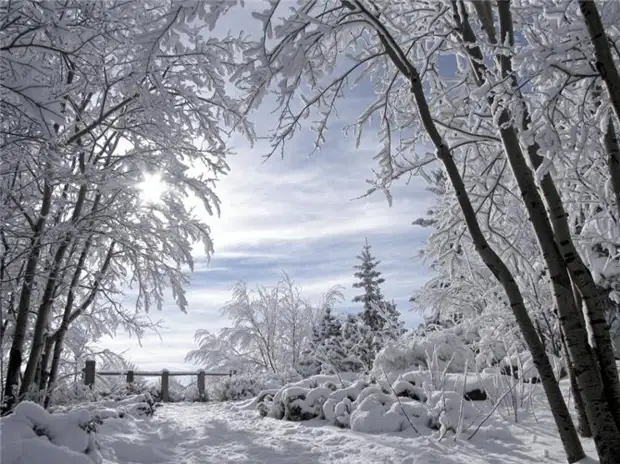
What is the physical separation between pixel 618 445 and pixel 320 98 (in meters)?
3.76

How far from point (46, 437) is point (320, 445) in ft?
9.67

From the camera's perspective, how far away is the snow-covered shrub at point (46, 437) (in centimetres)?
303

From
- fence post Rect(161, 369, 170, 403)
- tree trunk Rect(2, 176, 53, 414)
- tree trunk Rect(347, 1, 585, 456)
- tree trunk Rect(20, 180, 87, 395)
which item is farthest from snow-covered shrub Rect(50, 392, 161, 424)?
tree trunk Rect(347, 1, 585, 456)

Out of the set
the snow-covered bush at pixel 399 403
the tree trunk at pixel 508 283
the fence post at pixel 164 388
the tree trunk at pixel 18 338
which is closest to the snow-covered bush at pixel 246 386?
A: the fence post at pixel 164 388

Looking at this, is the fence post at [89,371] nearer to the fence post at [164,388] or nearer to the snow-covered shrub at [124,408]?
the fence post at [164,388]

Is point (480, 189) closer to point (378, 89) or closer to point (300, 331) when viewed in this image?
point (378, 89)

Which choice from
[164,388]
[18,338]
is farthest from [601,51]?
[164,388]

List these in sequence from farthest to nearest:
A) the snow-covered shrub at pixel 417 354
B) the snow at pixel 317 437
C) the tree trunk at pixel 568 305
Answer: the snow-covered shrub at pixel 417 354 → the snow at pixel 317 437 → the tree trunk at pixel 568 305

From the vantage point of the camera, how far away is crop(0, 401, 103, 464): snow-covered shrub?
3033 mm

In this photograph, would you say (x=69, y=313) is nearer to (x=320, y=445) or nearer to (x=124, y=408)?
(x=124, y=408)

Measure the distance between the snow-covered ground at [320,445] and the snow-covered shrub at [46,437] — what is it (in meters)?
1.12

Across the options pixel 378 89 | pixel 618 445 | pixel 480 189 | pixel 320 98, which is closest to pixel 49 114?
pixel 320 98

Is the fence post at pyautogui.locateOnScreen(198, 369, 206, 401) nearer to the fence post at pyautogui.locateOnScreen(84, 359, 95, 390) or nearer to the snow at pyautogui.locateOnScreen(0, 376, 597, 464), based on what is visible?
the fence post at pyautogui.locateOnScreen(84, 359, 95, 390)

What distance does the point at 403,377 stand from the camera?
7.45 meters
